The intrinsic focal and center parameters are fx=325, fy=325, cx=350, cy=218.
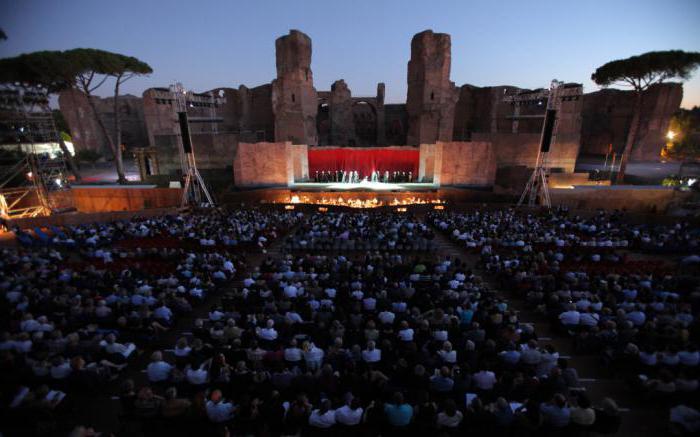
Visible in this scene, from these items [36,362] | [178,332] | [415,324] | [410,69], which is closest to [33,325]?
[36,362]

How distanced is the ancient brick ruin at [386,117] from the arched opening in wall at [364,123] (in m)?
0.10

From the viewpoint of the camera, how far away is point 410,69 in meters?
26.9

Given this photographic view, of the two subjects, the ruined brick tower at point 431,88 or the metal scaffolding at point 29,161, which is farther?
the ruined brick tower at point 431,88

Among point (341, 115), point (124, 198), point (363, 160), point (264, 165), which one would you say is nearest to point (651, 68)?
point (363, 160)

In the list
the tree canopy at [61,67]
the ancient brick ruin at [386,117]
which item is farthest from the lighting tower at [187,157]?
the tree canopy at [61,67]

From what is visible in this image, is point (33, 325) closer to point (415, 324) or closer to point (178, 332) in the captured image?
point (178, 332)

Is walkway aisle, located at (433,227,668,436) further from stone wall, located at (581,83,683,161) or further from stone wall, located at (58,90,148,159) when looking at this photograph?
stone wall, located at (58,90,148,159)

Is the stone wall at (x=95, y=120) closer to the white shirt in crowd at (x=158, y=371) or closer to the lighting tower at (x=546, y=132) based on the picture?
the white shirt in crowd at (x=158, y=371)

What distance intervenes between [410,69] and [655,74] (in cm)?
1613

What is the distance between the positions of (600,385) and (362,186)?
57.3 feet

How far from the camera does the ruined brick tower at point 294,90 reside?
82.7ft

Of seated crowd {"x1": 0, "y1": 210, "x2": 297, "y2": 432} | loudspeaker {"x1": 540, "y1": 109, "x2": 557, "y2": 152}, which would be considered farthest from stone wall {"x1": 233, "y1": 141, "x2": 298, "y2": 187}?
loudspeaker {"x1": 540, "y1": 109, "x2": 557, "y2": 152}

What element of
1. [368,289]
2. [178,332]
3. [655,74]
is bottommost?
[178,332]

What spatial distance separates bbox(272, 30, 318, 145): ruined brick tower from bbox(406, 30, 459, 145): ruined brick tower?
8.59 m
